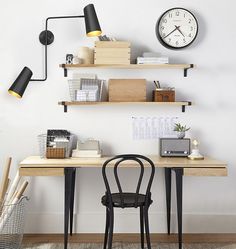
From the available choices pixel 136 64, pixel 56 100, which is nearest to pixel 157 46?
pixel 136 64

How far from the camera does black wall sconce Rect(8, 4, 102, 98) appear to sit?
372 centimetres

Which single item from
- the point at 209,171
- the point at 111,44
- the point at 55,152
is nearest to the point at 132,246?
the point at 209,171

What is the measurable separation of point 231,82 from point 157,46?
2.38ft

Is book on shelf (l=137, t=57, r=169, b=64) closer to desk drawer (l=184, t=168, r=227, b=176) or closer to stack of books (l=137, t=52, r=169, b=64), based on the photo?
stack of books (l=137, t=52, r=169, b=64)

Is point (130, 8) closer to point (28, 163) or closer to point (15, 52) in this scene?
point (15, 52)

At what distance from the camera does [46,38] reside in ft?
13.6

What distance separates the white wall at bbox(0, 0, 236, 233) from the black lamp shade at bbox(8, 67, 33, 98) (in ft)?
0.87

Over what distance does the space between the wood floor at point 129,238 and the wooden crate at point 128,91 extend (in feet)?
3.87

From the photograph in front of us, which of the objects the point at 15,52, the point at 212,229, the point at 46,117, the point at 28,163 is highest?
the point at 15,52

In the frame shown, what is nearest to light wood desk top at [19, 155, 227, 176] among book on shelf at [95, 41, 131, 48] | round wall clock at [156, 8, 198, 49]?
book on shelf at [95, 41, 131, 48]

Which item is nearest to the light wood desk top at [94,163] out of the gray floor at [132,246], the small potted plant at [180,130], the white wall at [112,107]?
the small potted plant at [180,130]

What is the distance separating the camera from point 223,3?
13.8 feet

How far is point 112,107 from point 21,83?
2.71 feet

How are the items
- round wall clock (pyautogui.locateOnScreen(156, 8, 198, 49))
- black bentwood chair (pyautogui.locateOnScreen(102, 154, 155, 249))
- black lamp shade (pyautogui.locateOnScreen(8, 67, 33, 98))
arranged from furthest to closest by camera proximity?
round wall clock (pyautogui.locateOnScreen(156, 8, 198, 49))
black lamp shade (pyautogui.locateOnScreen(8, 67, 33, 98))
black bentwood chair (pyautogui.locateOnScreen(102, 154, 155, 249))
